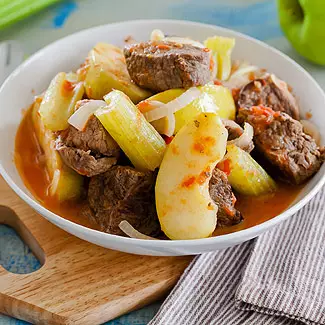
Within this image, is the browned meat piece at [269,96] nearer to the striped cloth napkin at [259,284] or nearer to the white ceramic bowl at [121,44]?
the white ceramic bowl at [121,44]

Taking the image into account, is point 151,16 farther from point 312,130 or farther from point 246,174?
point 246,174

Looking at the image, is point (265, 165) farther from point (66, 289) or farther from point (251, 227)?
point (66, 289)

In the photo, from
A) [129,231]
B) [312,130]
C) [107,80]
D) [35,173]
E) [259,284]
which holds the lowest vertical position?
[259,284]

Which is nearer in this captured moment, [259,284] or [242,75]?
[259,284]

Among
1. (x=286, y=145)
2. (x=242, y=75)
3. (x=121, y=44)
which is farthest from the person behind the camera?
(x=121, y=44)

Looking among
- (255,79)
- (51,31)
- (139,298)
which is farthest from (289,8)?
(139,298)

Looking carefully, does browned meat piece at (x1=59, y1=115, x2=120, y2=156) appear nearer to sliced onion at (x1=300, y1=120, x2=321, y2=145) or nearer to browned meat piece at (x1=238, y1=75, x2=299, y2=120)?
browned meat piece at (x1=238, y1=75, x2=299, y2=120)

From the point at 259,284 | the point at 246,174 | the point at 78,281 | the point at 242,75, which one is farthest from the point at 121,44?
the point at 259,284
